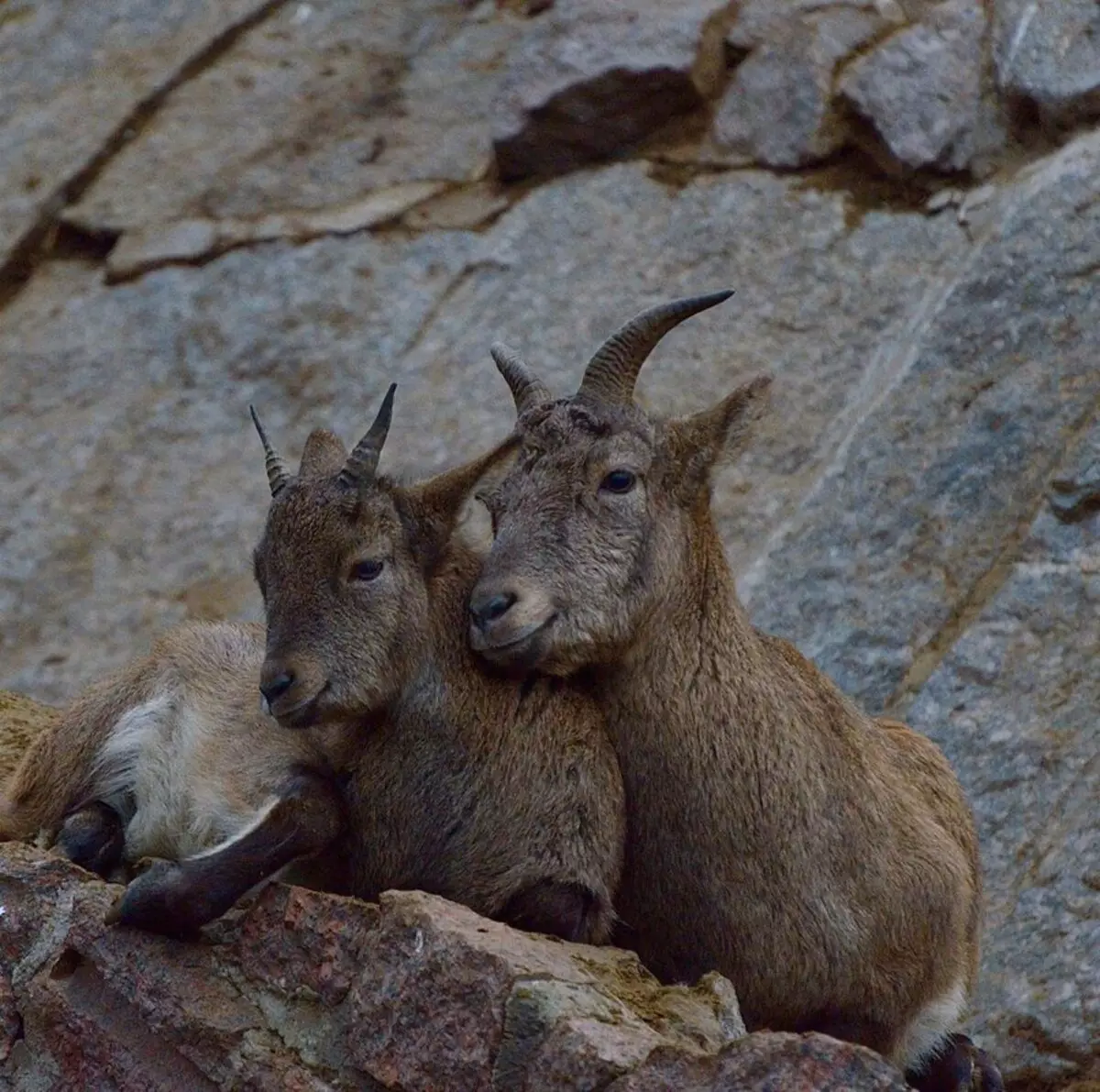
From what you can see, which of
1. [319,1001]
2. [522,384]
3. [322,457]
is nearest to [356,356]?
[522,384]

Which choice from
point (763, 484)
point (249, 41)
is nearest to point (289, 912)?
point (763, 484)

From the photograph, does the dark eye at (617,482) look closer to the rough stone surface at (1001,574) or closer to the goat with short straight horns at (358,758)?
the goat with short straight horns at (358,758)

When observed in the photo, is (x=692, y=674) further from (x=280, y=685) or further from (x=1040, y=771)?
(x=1040, y=771)

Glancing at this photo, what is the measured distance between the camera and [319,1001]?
19.2 feet

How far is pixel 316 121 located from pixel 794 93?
11.7 feet

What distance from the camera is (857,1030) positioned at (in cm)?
661

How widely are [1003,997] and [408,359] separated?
19.6ft

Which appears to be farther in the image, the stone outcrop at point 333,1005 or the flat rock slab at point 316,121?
the flat rock slab at point 316,121

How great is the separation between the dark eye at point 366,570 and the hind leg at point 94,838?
3.74 ft

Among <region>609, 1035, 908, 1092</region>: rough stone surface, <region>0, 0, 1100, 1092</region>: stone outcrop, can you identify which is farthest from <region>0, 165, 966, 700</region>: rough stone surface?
<region>609, 1035, 908, 1092</region>: rough stone surface

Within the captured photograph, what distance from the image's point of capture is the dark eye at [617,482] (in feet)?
22.7

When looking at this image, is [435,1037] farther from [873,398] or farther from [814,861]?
[873,398]

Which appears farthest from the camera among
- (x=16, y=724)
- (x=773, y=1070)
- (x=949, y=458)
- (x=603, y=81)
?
(x=603, y=81)

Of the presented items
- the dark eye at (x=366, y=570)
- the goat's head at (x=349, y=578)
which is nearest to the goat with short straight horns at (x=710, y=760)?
the goat's head at (x=349, y=578)
